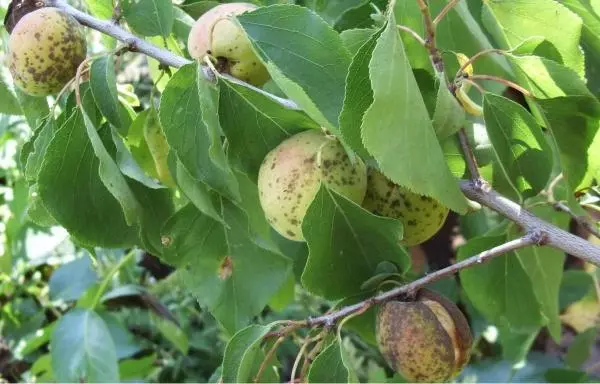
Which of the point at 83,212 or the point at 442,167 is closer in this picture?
the point at 442,167

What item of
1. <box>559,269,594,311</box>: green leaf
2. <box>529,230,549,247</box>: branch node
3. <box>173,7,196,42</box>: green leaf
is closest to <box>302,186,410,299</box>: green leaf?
<box>529,230,549,247</box>: branch node

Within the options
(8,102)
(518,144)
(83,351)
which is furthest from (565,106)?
(83,351)

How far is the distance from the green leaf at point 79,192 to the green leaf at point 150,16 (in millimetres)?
110

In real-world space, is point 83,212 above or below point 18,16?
below

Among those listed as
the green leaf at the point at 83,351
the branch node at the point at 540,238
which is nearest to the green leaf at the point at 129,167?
the branch node at the point at 540,238

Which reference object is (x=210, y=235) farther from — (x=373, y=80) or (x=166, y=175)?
(x=373, y=80)

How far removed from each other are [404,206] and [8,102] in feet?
1.70

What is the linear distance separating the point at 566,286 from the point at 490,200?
0.99 meters

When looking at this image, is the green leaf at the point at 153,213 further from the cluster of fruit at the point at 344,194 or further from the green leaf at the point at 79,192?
the cluster of fruit at the point at 344,194

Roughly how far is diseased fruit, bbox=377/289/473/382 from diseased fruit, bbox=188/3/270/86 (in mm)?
256

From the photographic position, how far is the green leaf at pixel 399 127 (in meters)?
0.51

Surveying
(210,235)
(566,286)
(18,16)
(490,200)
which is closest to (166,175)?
(210,235)

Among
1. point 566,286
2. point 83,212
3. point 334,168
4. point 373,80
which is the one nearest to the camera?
point 373,80

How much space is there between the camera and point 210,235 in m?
0.77
